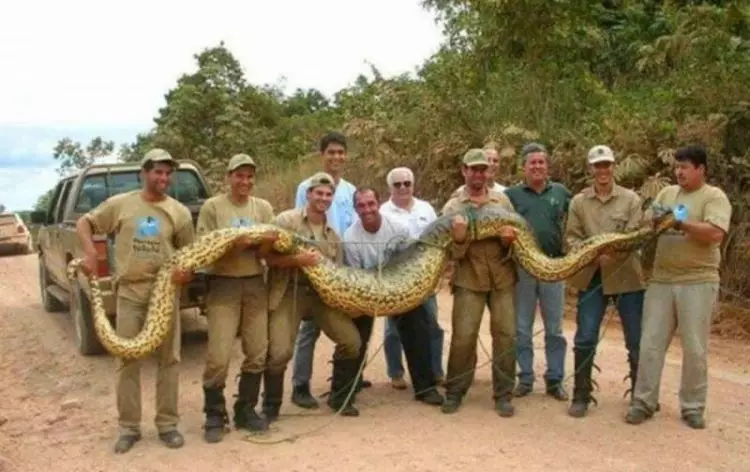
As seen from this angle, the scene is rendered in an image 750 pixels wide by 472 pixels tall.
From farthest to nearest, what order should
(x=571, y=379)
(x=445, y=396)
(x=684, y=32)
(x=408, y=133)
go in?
(x=408, y=133) → (x=684, y=32) → (x=571, y=379) → (x=445, y=396)

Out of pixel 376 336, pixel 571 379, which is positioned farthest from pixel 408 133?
pixel 571 379

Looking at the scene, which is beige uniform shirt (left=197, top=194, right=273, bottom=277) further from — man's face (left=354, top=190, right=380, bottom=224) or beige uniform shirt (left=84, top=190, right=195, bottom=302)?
man's face (left=354, top=190, right=380, bottom=224)

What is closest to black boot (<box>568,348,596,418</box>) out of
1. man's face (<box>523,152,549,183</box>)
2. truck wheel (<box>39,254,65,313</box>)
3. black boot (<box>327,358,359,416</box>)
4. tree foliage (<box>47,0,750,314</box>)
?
man's face (<box>523,152,549,183</box>)

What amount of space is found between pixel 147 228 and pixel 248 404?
149 cm

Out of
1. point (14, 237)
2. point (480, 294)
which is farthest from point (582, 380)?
point (14, 237)

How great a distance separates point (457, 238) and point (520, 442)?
5.07ft

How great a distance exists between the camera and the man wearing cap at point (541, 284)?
652 cm

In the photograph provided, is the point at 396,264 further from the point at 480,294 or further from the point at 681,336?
the point at 681,336

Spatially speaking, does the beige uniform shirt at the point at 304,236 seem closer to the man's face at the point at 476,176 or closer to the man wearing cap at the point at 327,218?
the man wearing cap at the point at 327,218

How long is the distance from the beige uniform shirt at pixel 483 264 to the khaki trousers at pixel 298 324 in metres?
0.95

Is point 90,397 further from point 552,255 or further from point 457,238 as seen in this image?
point 552,255

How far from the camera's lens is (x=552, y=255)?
21.4 ft

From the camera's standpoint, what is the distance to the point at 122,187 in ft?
31.2

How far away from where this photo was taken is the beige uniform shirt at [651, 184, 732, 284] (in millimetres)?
5672
